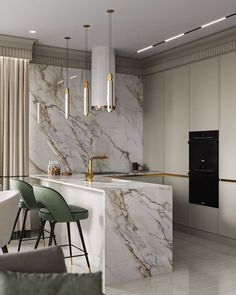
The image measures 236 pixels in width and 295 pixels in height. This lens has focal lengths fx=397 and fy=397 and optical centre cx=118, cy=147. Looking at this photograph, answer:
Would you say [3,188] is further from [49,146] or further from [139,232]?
[139,232]

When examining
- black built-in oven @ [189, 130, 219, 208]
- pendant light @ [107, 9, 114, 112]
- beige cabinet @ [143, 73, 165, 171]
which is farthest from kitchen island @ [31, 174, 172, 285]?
beige cabinet @ [143, 73, 165, 171]

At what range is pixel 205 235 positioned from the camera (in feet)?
17.3

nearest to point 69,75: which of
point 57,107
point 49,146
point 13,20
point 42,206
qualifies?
point 57,107

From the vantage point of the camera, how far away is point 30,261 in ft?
6.00

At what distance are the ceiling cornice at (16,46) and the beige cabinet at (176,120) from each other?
2.08m

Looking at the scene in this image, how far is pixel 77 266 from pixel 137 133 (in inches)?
117

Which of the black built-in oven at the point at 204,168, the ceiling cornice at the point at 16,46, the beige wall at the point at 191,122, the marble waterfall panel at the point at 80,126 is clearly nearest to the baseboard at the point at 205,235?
the beige wall at the point at 191,122

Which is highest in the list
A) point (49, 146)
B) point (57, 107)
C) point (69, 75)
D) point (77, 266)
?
point (69, 75)

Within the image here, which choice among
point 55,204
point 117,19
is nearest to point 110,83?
point 117,19

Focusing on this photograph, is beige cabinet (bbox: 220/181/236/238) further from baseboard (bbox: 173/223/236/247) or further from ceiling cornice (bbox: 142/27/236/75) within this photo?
ceiling cornice (bbox: 142/27/236/75)

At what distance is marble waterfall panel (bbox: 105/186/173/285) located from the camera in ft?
11.5

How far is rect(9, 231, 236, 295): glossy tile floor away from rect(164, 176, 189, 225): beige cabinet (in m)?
0.73

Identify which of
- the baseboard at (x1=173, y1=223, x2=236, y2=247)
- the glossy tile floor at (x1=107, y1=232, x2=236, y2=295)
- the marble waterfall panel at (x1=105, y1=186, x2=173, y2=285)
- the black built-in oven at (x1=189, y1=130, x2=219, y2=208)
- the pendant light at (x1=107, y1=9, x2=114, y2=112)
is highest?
the pendant light at (x1=107, y1=9, x2=114, y2=112)

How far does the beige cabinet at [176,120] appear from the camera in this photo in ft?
18.5
